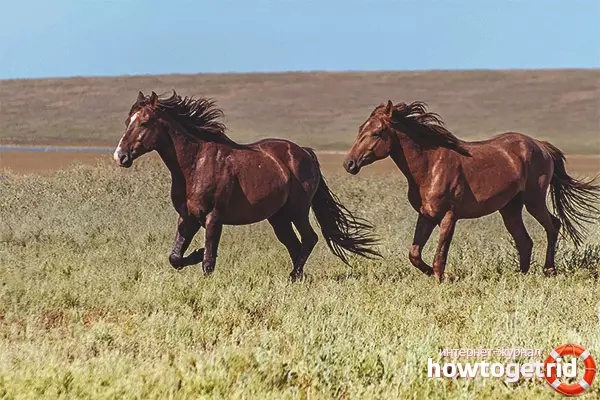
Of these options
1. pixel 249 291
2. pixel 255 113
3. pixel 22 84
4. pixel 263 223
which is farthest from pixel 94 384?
pixel 22 84

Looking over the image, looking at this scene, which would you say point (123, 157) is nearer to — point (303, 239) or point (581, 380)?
point (303, 239)

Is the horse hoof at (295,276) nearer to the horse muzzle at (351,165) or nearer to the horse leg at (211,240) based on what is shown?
the horse leg at (211,240)

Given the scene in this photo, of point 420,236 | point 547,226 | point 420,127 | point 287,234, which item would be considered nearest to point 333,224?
point 287,234

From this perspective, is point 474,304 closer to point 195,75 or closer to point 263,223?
point 263,223

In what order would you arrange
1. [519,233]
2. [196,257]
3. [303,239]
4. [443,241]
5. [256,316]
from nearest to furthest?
[256,316] < [196,257] < [443,241] < [303,239] < [519,233]

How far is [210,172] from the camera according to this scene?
29.6ft

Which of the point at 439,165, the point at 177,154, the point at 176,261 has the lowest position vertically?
the point at 176,261

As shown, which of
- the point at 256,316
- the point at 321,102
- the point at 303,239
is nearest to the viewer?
the point at 256,316

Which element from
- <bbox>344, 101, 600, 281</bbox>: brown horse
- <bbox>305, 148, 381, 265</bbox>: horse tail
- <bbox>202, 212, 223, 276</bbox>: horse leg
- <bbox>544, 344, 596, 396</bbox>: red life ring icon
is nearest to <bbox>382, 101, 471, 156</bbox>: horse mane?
<bbox>344, 101, 600, 281</bbox>: brown horse

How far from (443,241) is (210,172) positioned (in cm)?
247

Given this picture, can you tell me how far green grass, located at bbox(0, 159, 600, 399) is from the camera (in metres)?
5.51

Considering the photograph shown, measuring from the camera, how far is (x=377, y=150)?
9.11 metres

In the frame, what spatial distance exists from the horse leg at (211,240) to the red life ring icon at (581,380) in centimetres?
405

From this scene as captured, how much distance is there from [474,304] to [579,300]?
105 cm
